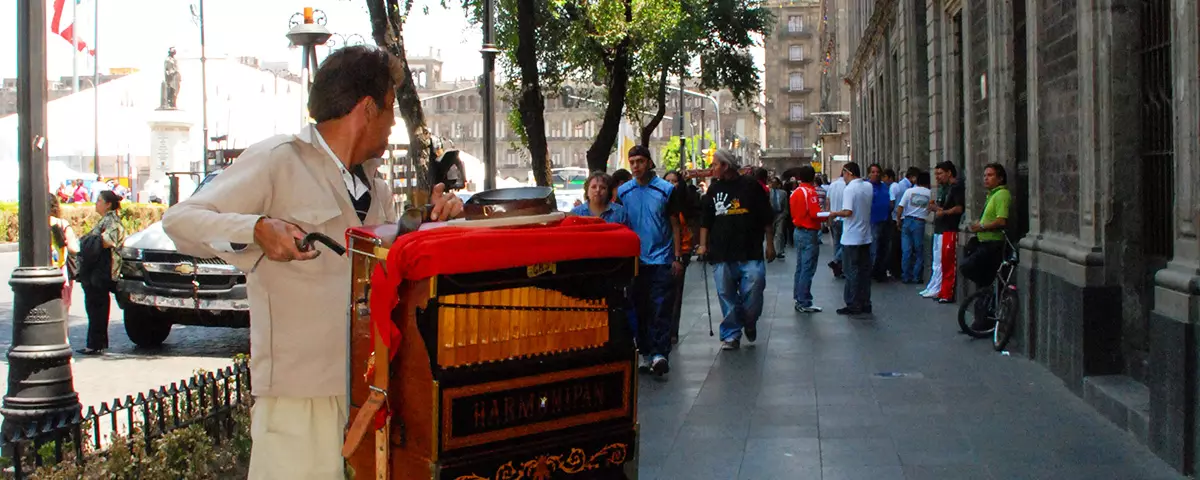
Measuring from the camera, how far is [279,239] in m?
3.12

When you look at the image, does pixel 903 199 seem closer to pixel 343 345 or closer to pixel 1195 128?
pixel 1195 128

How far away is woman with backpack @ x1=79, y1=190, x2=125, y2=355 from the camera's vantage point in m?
12.5

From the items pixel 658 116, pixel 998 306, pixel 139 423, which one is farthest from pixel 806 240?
pixel 658 116

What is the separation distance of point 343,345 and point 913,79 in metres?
19.7

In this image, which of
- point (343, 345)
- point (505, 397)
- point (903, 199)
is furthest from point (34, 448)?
point (903, 199)

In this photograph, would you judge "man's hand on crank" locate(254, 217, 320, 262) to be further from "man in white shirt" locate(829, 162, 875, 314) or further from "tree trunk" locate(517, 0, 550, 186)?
"tree trunk" locate(517, 0, 550, 186)

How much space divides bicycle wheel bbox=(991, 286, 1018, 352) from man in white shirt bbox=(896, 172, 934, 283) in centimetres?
684

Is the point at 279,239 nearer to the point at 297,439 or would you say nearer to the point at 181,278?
the point at 297,439

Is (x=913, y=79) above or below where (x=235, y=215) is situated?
above

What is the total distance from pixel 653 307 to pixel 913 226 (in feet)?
30.1

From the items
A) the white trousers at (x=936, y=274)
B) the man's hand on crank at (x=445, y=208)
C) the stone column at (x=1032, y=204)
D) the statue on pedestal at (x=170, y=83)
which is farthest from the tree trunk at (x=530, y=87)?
the statue on pedestal at (x=170, y=83)

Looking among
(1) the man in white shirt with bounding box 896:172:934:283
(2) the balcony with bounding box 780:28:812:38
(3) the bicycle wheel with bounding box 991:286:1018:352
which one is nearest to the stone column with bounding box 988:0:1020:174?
(3) the bicycle wheel with bounding box 991:286:1018:352

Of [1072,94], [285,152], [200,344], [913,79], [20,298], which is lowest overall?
[200,344]

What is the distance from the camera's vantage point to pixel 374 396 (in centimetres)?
318
